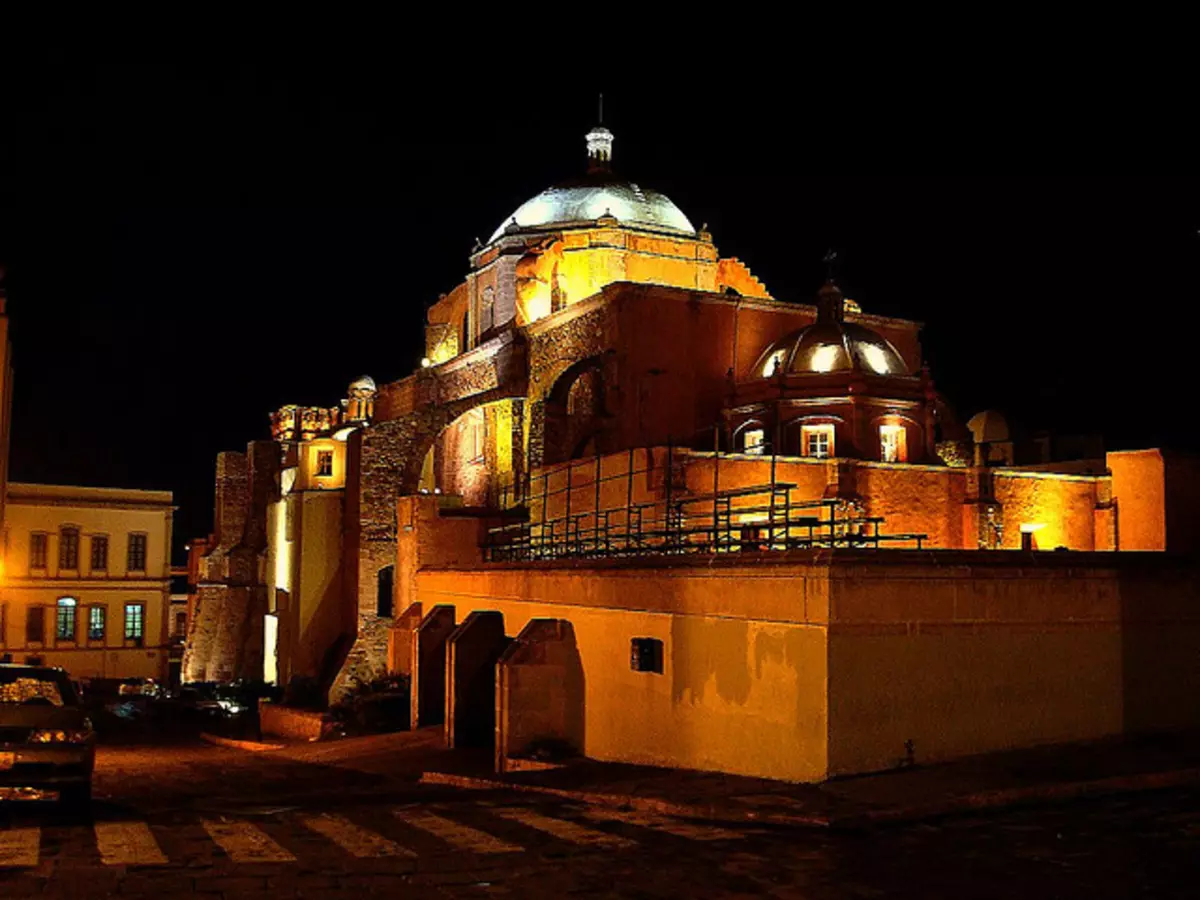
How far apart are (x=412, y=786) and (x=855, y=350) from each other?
61.4ft

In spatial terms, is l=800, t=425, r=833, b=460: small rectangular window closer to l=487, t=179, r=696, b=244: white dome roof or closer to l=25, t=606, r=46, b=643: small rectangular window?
l=487, t=179, r=696, b=244: white dome roof

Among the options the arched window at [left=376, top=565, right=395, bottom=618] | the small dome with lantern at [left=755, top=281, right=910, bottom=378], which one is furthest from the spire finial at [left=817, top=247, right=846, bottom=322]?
the arched window at [left=376, top=565, right=395, bottom=618]

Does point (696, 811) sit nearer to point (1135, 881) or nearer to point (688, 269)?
point (1135, 881)

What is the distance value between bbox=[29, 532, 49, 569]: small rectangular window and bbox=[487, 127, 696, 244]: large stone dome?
57.8ft

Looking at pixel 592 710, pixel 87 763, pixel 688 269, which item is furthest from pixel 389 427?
pixel 87 763

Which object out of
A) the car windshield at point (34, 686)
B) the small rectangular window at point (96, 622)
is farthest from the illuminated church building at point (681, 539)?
the car windshield at point (34, 686)

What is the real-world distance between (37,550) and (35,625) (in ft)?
7.94

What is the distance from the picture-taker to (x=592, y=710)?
53.5 feet

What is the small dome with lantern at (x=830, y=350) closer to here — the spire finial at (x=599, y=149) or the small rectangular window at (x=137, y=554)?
the spire finial at (x=599, y=149)

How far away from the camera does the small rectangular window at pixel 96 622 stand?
144ft

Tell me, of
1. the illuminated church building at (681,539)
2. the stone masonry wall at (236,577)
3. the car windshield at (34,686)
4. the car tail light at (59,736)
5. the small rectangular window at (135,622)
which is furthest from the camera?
the stone masonry wall at (236,577)

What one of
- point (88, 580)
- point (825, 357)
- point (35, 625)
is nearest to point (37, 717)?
point (825, 357)

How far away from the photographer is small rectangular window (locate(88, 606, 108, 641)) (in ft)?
144

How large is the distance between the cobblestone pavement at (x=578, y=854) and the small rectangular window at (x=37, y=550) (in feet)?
111
